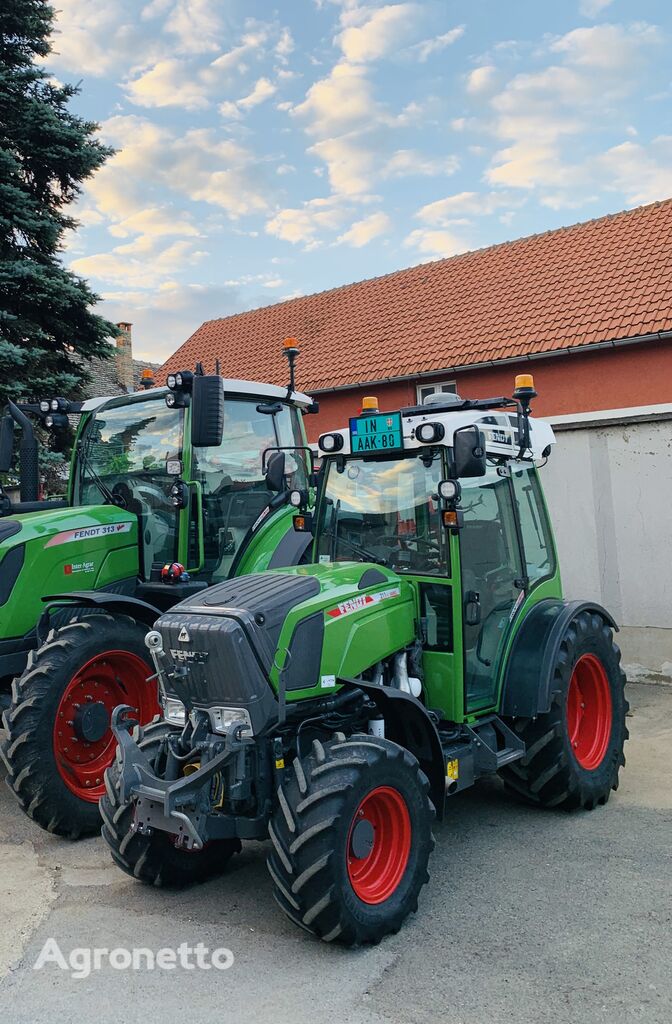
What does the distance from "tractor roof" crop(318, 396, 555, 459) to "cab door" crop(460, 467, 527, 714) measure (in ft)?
0.54

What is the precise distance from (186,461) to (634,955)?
4.06m

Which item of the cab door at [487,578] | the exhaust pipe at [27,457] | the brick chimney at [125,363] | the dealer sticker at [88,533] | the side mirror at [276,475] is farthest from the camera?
the brick chimney at [125,363]

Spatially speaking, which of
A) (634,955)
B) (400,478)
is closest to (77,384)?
(400,478)

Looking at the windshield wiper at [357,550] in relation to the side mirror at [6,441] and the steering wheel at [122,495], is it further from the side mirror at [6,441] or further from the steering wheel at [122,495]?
the side mirror at [6,441]

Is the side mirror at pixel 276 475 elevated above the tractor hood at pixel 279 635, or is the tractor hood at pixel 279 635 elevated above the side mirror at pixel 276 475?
the side mirror at pixel 276 475

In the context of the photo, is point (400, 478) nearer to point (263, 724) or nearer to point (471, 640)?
point (471, 640)

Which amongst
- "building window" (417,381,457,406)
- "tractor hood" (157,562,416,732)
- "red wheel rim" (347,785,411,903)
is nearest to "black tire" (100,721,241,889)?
"tractor hood" (157,562,416,732)

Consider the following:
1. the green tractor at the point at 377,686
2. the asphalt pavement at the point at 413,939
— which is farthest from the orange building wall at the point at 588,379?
the asphalt pavement at the point at 413,939

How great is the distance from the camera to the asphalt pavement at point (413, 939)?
326 centimetres

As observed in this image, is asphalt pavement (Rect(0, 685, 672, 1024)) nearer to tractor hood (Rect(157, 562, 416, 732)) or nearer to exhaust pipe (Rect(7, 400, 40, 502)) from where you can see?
tractor hood (Rect(157, 562, 416, 732))

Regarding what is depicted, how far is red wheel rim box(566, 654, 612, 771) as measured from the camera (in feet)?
17.9

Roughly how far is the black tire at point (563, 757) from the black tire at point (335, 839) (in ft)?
4.46

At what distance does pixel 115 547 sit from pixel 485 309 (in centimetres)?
1059

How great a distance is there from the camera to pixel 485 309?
600 inches
